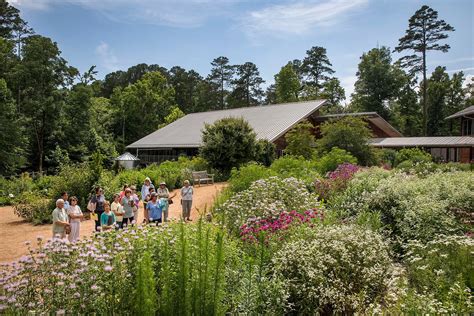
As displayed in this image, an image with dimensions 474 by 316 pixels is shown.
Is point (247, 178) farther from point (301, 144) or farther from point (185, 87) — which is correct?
point (185, 87)

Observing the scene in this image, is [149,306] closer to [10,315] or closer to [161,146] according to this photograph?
[10,315]

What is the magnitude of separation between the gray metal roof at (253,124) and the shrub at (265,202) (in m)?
17.9

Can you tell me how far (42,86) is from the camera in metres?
36.6

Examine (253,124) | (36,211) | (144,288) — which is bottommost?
(36,211)

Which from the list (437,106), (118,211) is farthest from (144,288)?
(437,106)

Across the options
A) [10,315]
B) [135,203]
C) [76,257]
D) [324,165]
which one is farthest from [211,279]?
[324,165]

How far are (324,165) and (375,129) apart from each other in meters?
A: 21.0

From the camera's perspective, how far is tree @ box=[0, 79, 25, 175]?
3045 cm

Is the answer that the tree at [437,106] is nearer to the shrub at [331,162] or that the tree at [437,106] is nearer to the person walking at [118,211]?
the shrub at [331,162]

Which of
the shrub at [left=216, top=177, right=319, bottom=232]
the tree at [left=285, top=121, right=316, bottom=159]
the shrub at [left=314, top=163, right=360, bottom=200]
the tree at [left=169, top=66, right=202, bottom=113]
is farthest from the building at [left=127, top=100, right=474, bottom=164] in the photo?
the tree at [left=169, top=66, right=202, bottom=113]

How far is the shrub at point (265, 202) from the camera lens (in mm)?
8588

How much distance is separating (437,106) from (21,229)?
53.4 meters

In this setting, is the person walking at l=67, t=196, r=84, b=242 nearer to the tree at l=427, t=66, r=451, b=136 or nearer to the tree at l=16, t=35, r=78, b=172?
the tree at l=16, t=35, r=78, b=172

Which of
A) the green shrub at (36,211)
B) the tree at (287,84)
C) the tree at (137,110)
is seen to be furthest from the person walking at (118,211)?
the tree at (287,84)
